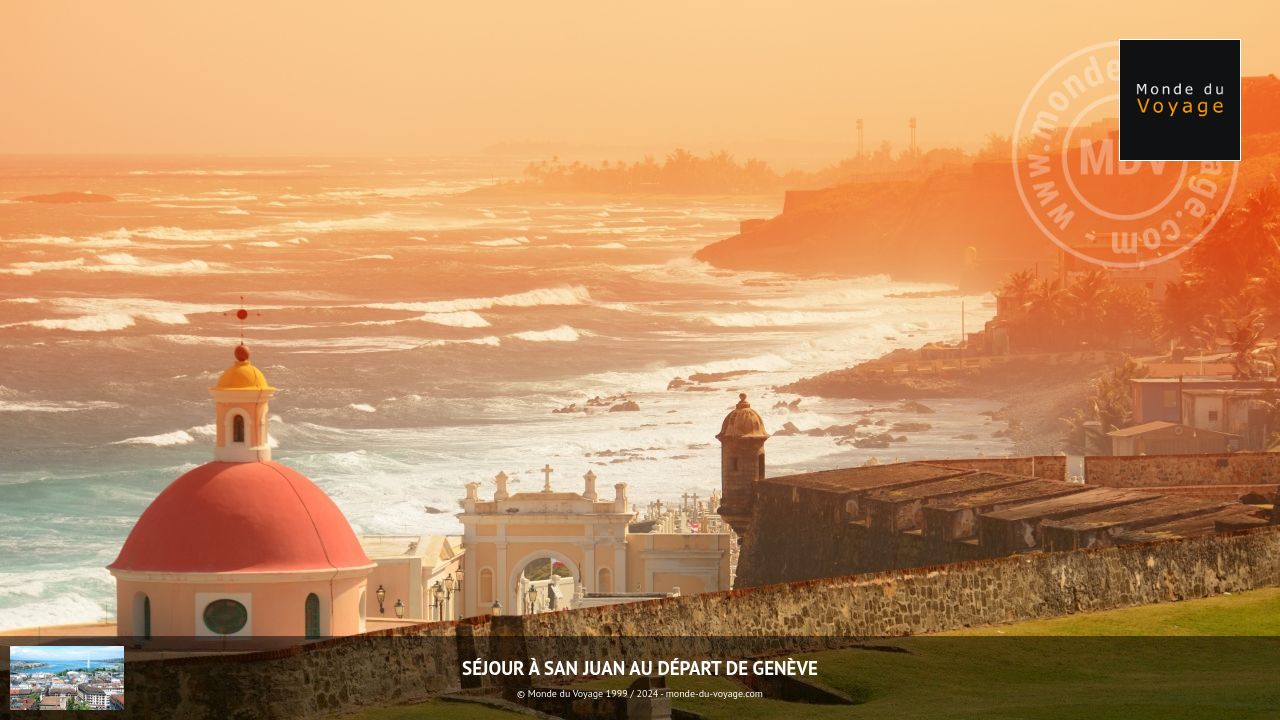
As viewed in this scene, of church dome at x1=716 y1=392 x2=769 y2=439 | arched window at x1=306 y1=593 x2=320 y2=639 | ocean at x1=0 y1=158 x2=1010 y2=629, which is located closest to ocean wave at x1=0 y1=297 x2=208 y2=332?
ocean at x1=0 y1=158 x2=1010 y2=629

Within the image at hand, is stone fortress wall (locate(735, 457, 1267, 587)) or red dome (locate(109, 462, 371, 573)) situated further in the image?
stone fortress wall (locate(735, 457, 1267, 587))

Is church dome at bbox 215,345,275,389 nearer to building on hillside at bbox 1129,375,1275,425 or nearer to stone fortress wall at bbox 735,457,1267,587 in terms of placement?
stone fortress wall at bbox 735,457,1267,587

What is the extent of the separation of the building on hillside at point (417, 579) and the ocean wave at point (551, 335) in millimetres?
76322

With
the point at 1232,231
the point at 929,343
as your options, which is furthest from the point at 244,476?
the point at 929,343

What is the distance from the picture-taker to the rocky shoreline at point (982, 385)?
93312 millimetres

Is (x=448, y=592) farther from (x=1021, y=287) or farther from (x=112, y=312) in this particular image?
(x=112, y=312)

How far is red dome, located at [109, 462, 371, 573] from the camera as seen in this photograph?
21875mm

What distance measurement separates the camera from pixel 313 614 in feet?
72.7

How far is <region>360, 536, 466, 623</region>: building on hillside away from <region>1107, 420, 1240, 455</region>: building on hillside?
2677 centimetres

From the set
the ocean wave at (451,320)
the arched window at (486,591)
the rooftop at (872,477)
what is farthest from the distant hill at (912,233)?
the rooftop at (872,477)

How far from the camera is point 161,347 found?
11144 centimetres

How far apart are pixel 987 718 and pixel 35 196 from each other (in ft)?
413

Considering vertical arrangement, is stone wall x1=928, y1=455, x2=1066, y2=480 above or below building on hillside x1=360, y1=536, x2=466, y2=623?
above

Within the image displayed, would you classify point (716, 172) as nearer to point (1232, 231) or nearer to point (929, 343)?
point (929, 343)
